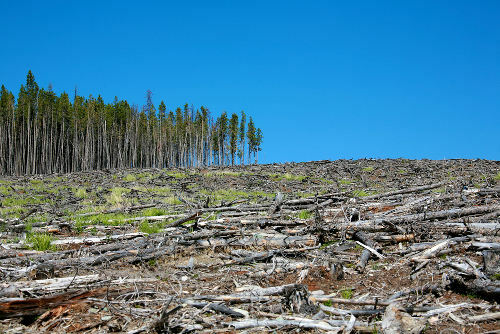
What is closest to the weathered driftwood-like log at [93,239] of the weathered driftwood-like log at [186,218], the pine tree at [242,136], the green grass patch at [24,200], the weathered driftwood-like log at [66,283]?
the weathered driftwood-like log at [186,218]

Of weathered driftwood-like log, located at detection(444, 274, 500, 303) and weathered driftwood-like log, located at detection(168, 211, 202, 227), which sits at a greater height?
weathered driftwood-like log, located at detection(168, 211, 202, 227)

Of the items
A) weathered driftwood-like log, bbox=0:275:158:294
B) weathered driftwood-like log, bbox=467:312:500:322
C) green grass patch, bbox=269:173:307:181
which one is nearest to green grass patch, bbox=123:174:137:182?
green grass patch, bbox=269:173:307:181

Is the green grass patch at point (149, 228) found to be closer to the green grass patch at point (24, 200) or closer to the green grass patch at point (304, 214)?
the green grass patch at point (304, 214)

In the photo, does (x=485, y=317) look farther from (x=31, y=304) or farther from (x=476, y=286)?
(x=31, y=304)

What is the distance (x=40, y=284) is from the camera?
16.7 feet

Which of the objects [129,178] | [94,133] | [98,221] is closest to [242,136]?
[94,133]

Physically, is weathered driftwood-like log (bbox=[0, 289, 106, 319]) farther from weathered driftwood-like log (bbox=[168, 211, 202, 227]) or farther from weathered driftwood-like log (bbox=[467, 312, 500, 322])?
weathered driftwood-like log (bbox=[467, 312, 500, 322])

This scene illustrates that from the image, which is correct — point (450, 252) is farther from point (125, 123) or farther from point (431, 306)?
point (125, 123)

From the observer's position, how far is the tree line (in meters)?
54.1

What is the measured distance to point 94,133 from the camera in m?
61.8

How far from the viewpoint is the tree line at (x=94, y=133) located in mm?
54125

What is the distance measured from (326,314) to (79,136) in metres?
63.8

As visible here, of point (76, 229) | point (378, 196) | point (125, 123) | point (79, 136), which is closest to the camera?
point (76, 229)

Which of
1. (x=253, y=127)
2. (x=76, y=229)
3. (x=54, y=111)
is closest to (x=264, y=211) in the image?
(x=76, y=229)
